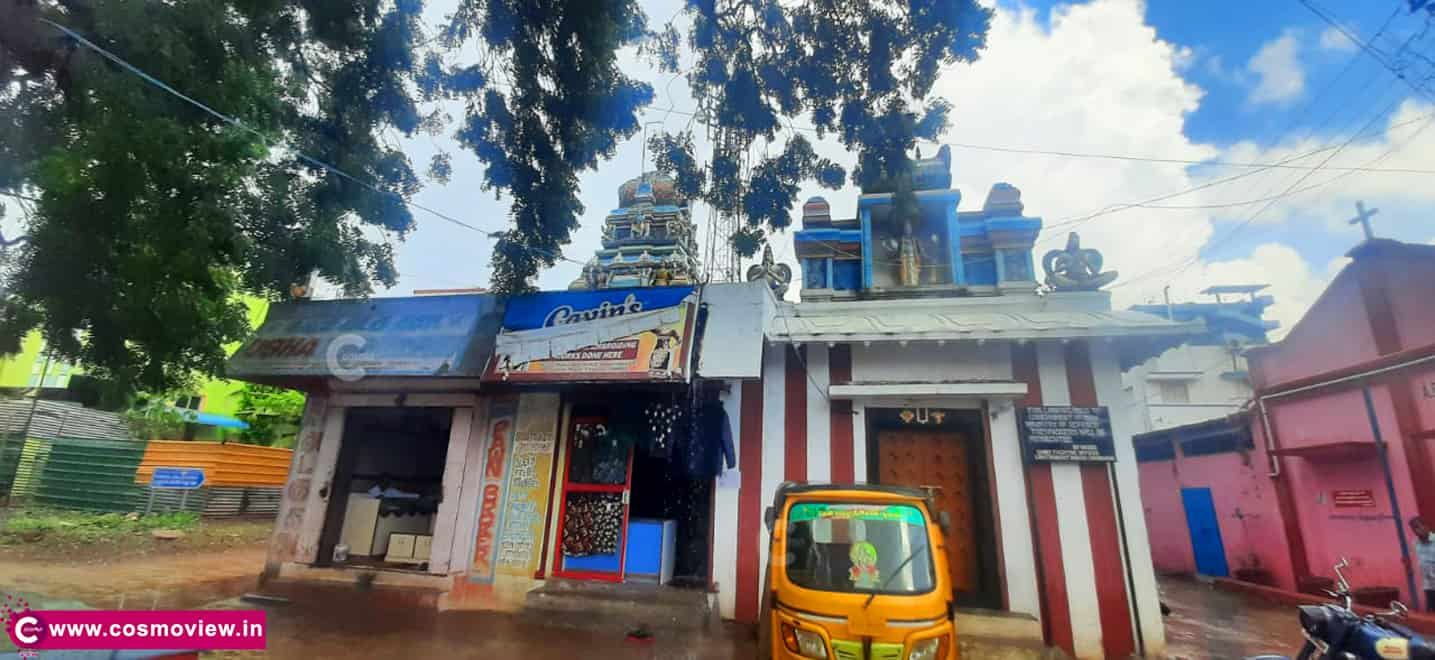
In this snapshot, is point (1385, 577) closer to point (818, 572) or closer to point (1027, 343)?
point (1027, 343)

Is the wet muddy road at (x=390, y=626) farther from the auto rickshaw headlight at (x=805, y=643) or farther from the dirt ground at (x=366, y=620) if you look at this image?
the auto rickshaw headlight at (x=805, y=643)

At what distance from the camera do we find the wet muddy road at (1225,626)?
284 inches

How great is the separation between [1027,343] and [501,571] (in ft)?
27.4

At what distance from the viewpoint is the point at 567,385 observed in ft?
27.8

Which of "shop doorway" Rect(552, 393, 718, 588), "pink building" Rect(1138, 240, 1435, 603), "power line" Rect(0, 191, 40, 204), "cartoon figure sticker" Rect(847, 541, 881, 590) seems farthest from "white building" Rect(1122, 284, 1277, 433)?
"power line" Rect(0, 191, 40, 204)

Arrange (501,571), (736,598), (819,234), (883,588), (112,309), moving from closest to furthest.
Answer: (883,588), (112,309), (736,598), (501,571), (819,234)

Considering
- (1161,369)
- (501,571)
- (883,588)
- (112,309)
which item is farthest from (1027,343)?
(1161,369)

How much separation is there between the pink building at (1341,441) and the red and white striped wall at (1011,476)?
6.61 m

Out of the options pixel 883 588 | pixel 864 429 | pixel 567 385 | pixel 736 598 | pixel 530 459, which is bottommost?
pixel 736 598

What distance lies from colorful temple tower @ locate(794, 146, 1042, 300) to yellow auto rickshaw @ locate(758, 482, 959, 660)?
5.53 meters

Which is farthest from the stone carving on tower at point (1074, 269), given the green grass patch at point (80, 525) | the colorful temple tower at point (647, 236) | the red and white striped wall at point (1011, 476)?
the green grass patch at point (80, 525)

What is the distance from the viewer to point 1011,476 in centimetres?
751

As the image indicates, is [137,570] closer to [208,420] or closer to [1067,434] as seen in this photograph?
[208,420]

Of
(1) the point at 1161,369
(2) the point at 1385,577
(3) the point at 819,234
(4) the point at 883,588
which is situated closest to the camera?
(4) the point at 883,588
